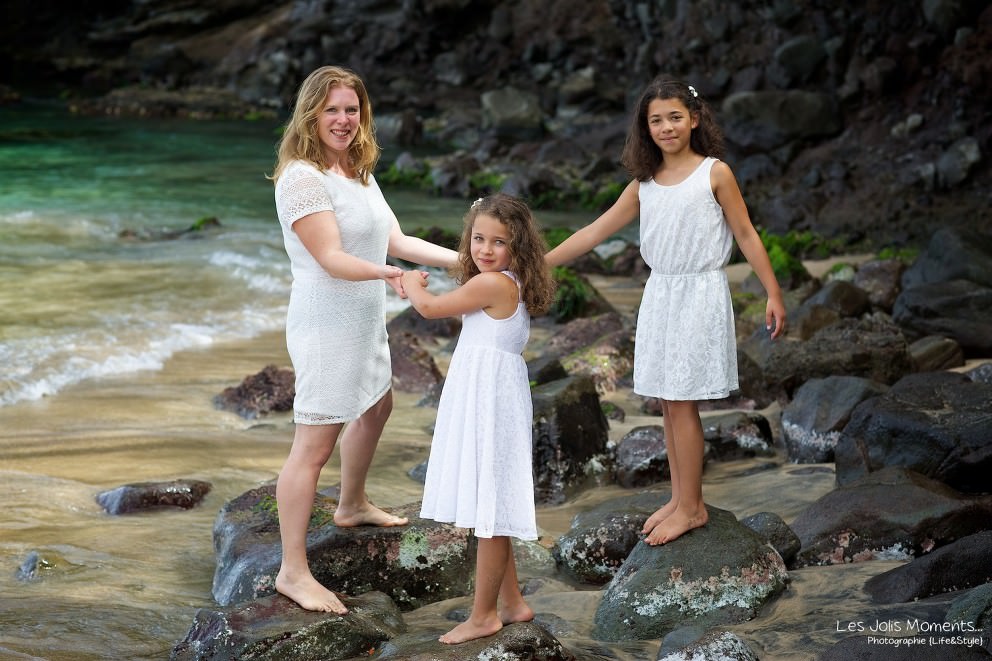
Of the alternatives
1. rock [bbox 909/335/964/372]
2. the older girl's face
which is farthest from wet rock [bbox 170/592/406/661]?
rock [bbox 909/335/964/372]

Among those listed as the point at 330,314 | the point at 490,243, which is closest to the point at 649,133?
the point at 490,243

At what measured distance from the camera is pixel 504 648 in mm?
3475

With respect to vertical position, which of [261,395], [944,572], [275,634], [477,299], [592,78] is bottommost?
[275,634]

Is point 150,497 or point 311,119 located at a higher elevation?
point 311,119

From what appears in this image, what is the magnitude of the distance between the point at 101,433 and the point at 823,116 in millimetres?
12611

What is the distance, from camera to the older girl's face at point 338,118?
384 centimetres

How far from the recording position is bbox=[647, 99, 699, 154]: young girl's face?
406 cm

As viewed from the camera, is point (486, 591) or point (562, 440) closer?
point (486, 591)

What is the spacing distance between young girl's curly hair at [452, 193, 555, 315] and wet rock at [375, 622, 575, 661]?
99cm

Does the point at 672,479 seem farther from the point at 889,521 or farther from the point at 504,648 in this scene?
the point at 504,648

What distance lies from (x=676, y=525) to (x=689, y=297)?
2.69 ft

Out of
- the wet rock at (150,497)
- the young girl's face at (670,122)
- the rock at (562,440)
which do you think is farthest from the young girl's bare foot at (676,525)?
the wet rock at (150,497)

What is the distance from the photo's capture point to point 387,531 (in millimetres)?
4418

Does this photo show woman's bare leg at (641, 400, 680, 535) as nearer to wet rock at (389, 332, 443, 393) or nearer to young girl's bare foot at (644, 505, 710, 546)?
young girl's bare foot at (644, 505, 710, 546)
